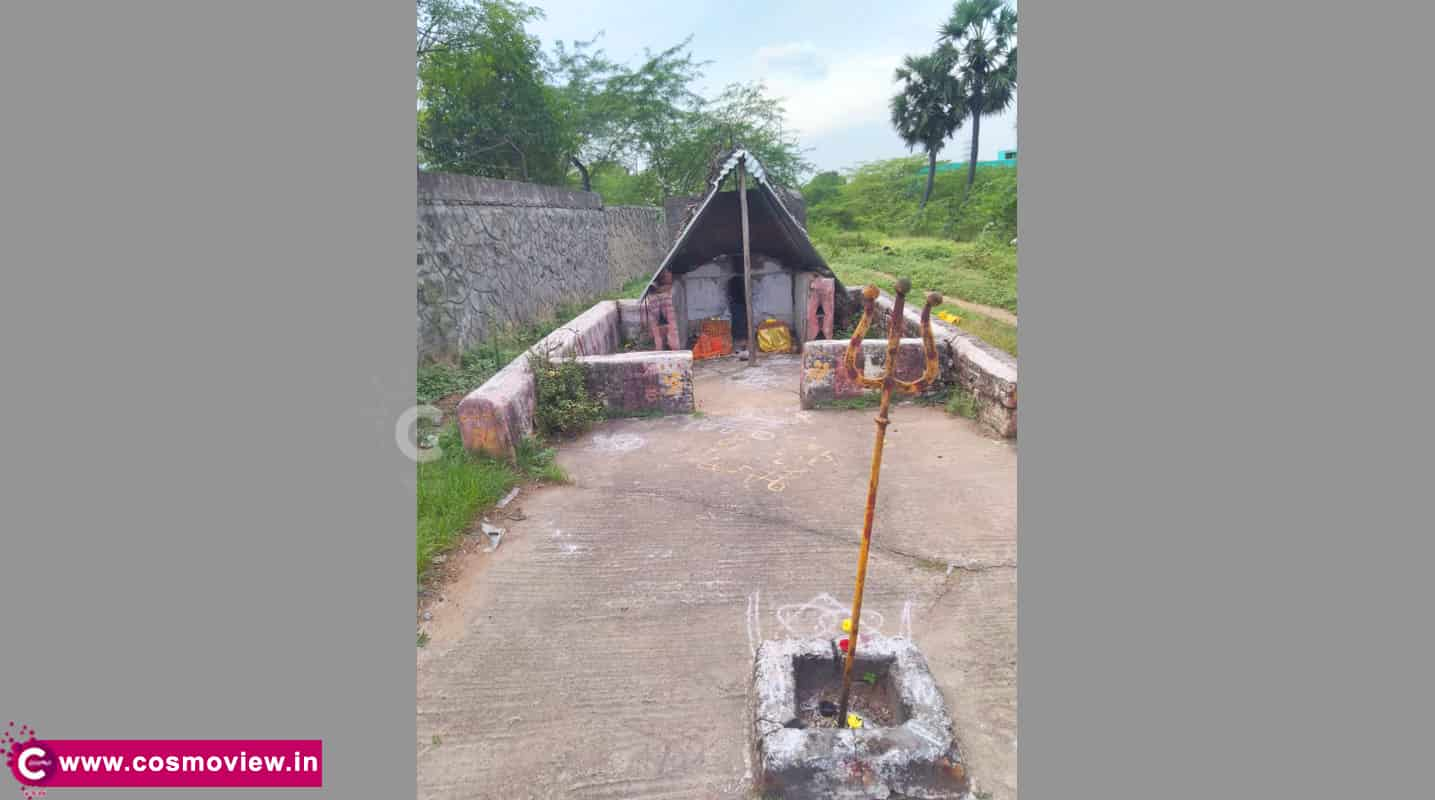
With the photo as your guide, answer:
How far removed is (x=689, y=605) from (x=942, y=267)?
1803cm

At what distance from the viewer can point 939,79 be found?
26.1m

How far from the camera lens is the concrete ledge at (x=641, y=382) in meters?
6.90

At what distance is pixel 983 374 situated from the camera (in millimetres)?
6336

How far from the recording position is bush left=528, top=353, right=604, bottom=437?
6270 mm

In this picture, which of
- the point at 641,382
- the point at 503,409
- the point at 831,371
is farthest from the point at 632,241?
the point at 503,409

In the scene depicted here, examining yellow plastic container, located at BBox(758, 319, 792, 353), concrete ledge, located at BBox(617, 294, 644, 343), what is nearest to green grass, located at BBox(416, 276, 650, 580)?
concrete ledge, located at BBox(617, 294, 644, 343)

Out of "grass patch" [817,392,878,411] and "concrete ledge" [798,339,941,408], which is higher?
"concrete ledge" [798,339,941,408]

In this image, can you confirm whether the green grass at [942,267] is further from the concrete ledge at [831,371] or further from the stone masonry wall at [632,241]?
the stone masonry wall at [632,241]

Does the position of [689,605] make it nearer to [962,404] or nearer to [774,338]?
[962,404]

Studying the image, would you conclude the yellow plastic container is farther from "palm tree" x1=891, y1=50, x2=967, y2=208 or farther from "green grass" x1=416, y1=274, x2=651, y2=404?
"palm tree" x1=891, y1=50, x2=967, y2=208

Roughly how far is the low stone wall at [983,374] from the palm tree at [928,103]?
2176cm

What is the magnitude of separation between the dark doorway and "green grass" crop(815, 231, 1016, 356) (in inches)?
116

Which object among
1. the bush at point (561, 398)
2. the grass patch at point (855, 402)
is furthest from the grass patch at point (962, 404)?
the bush at point (561, 398)

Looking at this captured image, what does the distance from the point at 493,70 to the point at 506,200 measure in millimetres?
4806
